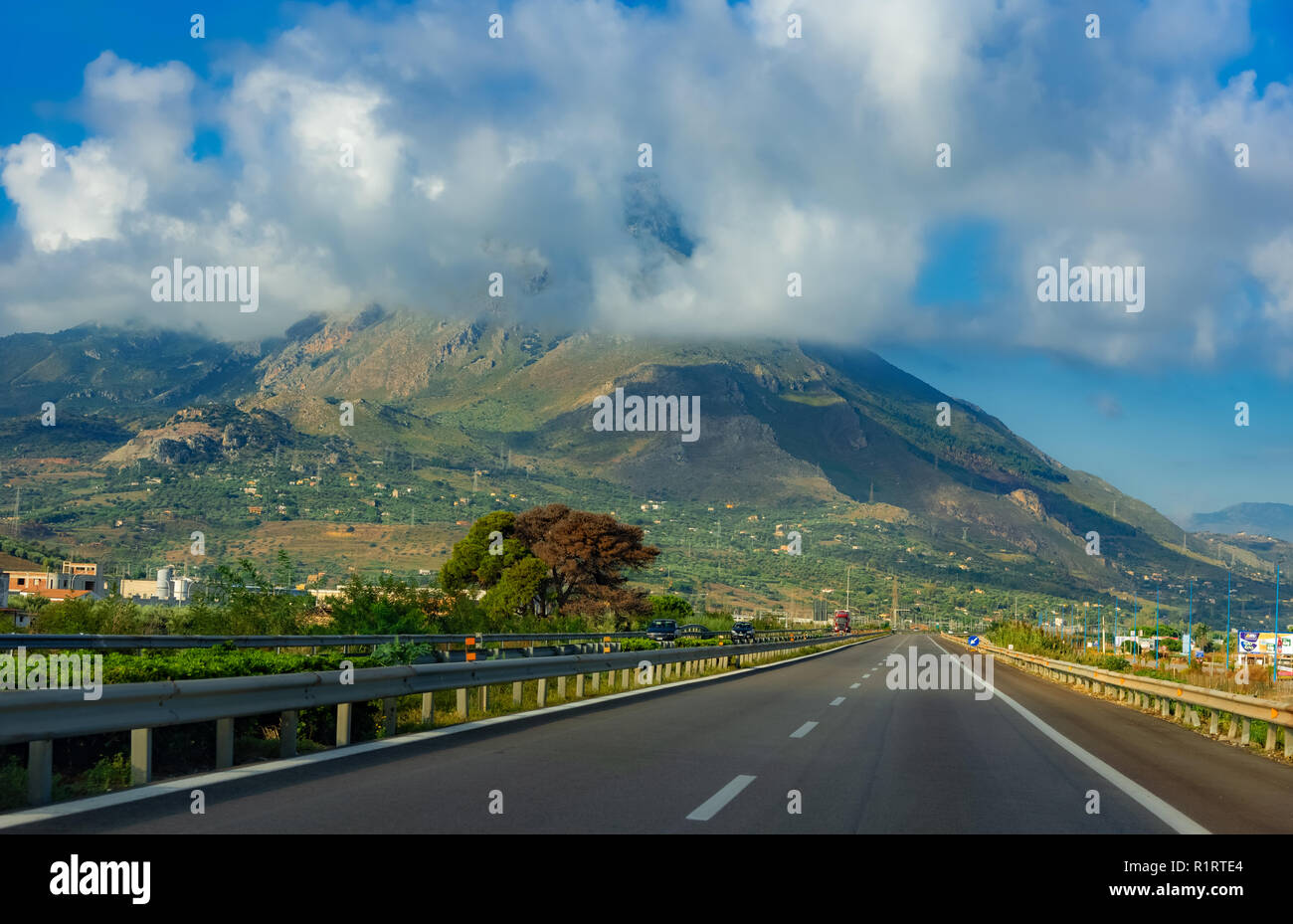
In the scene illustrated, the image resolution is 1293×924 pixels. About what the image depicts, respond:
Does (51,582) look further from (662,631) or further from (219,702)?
(219,702)

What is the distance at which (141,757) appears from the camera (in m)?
8.68

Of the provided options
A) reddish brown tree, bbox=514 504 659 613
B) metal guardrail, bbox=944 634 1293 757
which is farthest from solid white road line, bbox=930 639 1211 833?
reddish brown tree, bbox=514 504 659 613

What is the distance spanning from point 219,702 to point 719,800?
4218mm

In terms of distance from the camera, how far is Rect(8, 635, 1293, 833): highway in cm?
766

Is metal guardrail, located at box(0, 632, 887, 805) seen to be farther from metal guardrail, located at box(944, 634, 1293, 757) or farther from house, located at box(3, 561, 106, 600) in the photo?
house, located at box(3, 561, 106, 600)

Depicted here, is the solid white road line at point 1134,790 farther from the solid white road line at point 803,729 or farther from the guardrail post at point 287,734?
the guardrail post at point 287,734

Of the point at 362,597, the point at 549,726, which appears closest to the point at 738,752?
the point at 549,726

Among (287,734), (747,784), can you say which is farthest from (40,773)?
(747,784)

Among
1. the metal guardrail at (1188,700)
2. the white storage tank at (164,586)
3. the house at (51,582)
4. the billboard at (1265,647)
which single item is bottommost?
the billboard at (1265,647)

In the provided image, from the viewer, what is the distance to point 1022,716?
774 inches

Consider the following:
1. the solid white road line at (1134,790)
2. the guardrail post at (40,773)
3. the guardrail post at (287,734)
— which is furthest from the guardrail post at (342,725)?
the solid white road line at (1134,790)

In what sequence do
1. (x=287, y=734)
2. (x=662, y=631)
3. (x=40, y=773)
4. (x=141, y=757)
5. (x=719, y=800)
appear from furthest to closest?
(x=662, y=631) → (x=287, y=734) → (x=719, y=800) → (x=141, y=757) → (x=40, y=773)

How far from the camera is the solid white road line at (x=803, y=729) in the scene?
14401 mm
